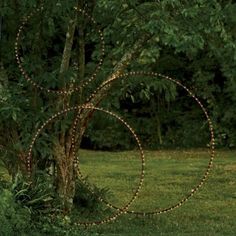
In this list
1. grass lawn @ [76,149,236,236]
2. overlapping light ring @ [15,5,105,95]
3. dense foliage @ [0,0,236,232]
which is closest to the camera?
dense foliage @ [0,0,236,232]

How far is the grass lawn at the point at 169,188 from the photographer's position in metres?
8.85

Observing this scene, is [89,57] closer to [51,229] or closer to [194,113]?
[51,229]

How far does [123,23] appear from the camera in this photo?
8.38m

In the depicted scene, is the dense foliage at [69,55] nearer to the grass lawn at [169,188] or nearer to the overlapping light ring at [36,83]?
the overlapping light ring at [36,83]

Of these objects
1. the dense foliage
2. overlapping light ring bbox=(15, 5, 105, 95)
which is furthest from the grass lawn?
overlapping light ring bbox=(15, 5, 105, 95)

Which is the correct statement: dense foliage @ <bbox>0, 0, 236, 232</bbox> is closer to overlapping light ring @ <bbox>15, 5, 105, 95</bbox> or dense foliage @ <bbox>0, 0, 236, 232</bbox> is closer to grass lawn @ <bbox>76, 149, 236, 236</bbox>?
overlapping light ring @ <bbox>15, 5, 105, 95</bbox>

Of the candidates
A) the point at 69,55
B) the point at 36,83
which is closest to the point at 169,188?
the point at 69,55

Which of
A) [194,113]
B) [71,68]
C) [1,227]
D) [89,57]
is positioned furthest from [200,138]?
[1,227]

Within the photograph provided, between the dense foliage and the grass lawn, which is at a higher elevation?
the dense foliage

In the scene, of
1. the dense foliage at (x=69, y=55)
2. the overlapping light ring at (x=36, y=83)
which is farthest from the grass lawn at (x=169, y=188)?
the overlapping light ring at (x=36, y=83)

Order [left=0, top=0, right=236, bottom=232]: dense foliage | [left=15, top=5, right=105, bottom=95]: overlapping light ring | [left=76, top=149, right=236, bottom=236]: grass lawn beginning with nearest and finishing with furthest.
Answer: [left=0, top=0, right=236, bottom=232]: dense foliage
[left=15, top=5, right=105, bottom=95]: overlapping light ring
[left=76, top=149, right=236, bottom=236]: grass lawn

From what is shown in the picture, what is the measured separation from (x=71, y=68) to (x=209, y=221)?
277 centimetres

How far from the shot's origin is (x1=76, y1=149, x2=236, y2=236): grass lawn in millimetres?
8852

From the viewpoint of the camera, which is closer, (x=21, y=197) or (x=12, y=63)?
(x=21, y=197)
